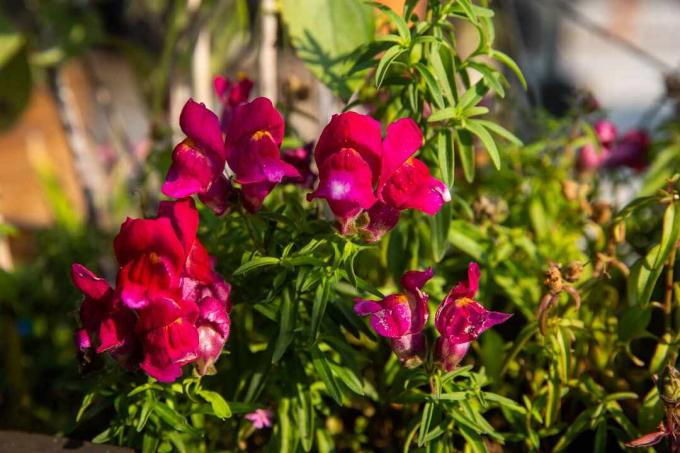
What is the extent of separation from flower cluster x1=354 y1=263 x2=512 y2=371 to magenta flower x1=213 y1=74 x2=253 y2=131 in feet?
0.98

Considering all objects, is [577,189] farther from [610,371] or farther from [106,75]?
[106,75]

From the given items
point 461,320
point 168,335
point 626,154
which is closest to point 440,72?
point 461,320

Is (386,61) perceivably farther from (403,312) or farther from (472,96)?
(403,312)

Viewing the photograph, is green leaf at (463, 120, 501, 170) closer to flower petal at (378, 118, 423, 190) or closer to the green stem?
flower petal at (378, 118, 423, 190)

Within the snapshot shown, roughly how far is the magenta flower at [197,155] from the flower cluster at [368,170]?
0.09m

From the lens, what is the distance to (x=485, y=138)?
73 cm

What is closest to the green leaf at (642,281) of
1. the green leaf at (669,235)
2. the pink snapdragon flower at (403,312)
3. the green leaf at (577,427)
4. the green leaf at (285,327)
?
A: the green leaf at (669,235)

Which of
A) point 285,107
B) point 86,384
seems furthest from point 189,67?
point 86,384

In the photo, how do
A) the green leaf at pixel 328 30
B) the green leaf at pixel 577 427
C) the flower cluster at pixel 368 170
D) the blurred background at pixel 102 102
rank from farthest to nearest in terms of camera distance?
the blurred background at pixel 102 102 → the green leaf at pixel 328 30 → the green leaf at pixel 577 427 → the flower cluster at pixel 368 170

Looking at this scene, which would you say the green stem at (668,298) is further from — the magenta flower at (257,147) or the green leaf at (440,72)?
the magenta flower at (257,147)

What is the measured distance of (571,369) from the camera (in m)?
0.82

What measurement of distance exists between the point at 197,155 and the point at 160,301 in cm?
13

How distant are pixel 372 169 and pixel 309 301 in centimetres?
16

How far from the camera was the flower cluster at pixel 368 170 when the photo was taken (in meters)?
0.66
